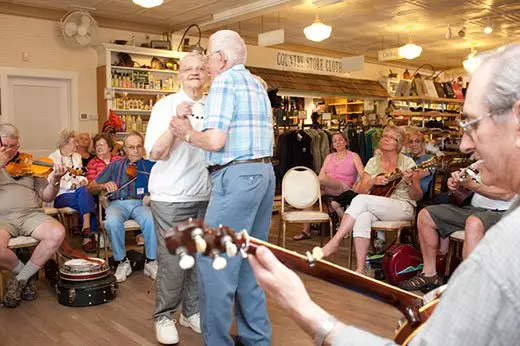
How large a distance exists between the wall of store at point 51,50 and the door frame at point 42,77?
0.06 metres

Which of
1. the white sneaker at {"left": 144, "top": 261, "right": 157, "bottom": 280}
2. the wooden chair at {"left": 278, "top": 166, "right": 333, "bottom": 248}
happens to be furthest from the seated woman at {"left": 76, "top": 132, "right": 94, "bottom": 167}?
the wooden chair at {"left": 278, "top": 166, "right": 333, "bottom": 248}

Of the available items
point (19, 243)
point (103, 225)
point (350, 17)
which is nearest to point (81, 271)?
point (19, 243)

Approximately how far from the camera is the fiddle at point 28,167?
12.7ft

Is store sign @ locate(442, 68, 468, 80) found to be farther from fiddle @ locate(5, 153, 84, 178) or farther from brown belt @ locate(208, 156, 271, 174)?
brown belt @ locate(208, 156, 271, 174)

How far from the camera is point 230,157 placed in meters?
2.34

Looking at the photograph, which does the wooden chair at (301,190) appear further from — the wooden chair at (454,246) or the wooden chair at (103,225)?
the wooden chair at (103,225)

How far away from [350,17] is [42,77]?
475 cm

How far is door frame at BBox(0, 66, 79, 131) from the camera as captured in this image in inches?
280

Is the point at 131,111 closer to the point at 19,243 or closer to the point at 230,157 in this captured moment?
the point at 19,243

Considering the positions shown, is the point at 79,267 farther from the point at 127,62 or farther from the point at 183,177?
the point at 127,62

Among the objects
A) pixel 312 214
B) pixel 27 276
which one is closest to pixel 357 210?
pixel 312 214

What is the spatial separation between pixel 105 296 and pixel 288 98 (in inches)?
282

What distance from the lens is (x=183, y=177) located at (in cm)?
278

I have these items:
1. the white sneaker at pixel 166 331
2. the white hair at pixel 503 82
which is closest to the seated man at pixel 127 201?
the white sneaker at pixel 166 331
